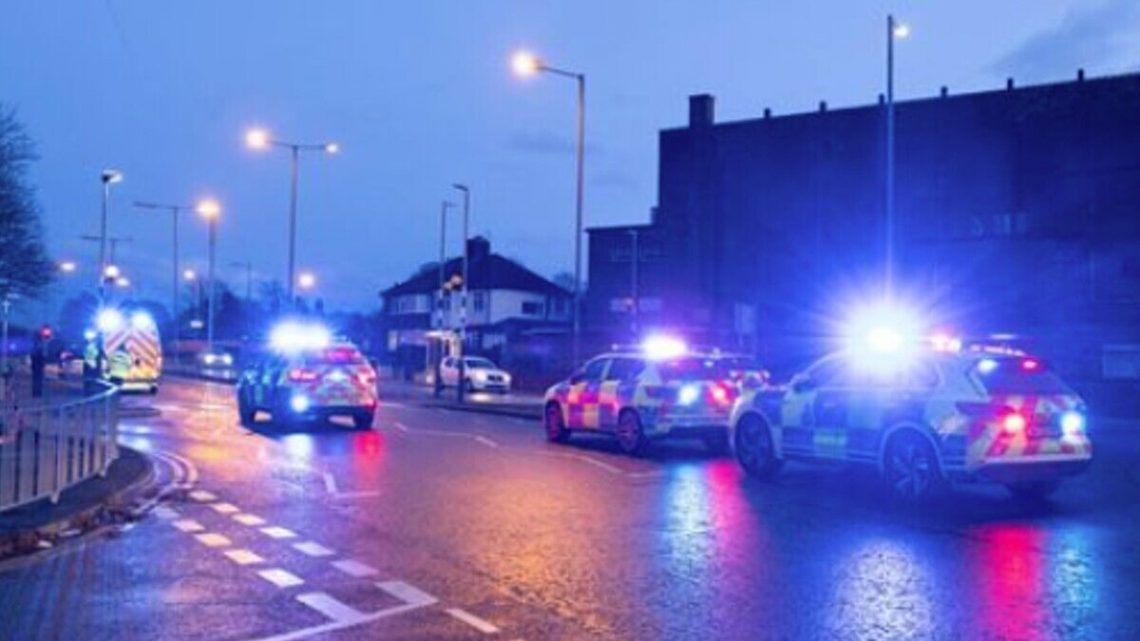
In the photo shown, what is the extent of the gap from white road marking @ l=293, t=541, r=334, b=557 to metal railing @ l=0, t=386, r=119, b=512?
9.98ft

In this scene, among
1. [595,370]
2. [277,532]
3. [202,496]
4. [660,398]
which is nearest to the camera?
[277,532]

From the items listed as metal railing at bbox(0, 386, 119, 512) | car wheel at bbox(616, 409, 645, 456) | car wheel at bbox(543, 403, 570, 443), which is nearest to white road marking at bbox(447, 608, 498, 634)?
metal railing at bbox(0, 386, 119, 512)

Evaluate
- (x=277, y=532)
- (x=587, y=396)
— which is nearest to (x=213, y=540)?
(x=277, y=532)

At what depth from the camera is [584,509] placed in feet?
39.9

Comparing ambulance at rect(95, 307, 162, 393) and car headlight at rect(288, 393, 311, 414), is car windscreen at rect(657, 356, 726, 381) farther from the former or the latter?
ambulance at rect(95, 307, 162, 393)

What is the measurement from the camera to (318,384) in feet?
75.2

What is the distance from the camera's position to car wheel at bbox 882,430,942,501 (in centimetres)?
1290

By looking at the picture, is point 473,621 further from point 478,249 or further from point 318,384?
point 478,249

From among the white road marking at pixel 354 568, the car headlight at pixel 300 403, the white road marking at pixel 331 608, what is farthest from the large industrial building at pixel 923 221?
the white road marking at pixel 331 608

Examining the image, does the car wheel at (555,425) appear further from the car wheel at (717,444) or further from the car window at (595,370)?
the car wheel at (717,444)

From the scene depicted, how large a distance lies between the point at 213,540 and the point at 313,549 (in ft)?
3.34

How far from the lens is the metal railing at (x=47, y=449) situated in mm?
11359

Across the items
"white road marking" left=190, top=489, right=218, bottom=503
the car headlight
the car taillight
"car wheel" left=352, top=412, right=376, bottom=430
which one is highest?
the car taillight

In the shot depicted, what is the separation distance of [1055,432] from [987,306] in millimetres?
37810
